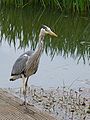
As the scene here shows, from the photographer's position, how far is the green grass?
12.0 m

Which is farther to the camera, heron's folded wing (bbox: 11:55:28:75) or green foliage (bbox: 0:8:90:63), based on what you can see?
green foliage (bbox: 0:8:90:63)

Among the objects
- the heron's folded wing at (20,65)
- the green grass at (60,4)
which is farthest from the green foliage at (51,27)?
the heron's folded wing at (20,65)

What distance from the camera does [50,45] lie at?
9211mm

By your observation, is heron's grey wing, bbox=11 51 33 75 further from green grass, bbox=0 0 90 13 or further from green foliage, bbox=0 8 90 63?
green grass, bbox=0 0 90 13

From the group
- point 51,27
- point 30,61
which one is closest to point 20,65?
point 30,61

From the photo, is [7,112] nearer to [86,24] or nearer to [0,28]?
[0,28]

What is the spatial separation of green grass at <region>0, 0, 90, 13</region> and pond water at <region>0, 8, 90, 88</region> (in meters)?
0.19

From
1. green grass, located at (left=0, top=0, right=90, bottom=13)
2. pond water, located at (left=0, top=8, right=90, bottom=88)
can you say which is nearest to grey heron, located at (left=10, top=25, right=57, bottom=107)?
pond water, located at (left=0, top=8, right=90, bottom=88)

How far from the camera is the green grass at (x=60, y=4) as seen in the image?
39.3 feet

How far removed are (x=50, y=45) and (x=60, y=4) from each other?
384cm

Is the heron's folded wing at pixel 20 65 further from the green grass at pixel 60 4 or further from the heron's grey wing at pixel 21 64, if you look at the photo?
the green grass at pixel 60 4

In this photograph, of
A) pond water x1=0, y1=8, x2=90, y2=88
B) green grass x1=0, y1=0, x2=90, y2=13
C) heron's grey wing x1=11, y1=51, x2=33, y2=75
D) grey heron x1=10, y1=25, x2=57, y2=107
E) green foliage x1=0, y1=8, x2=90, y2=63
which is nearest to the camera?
grey heron x1=10, y1=25, x2=57, y2=107

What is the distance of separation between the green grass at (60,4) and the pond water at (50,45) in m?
0.19

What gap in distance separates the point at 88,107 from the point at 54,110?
17.1 inches
